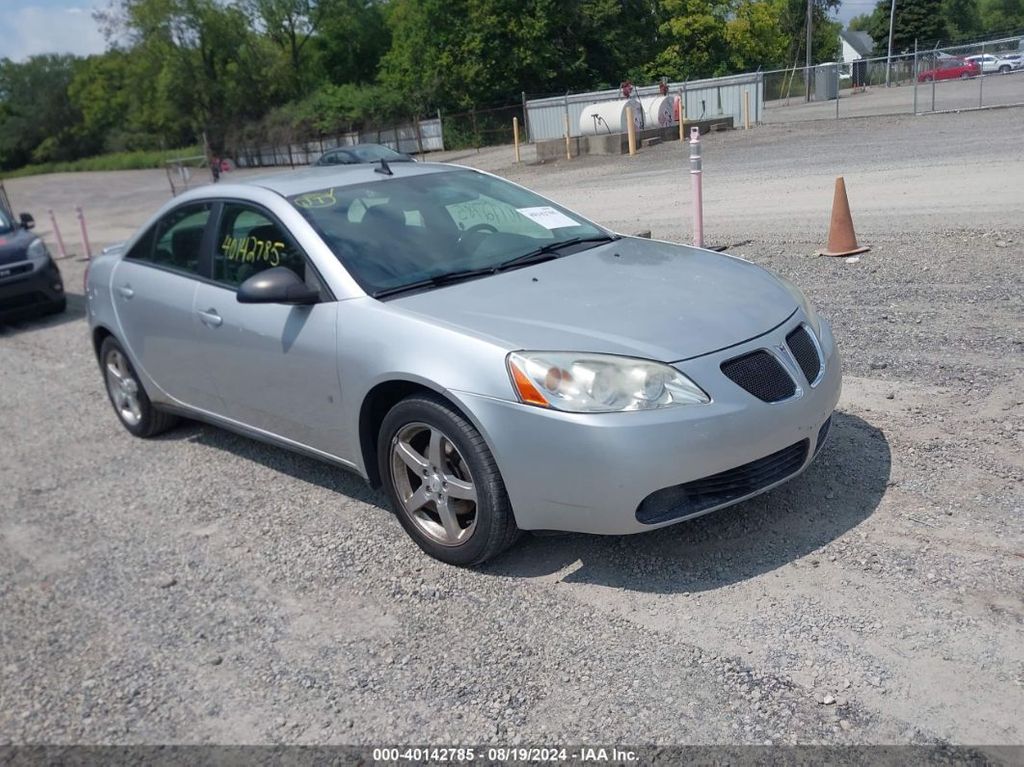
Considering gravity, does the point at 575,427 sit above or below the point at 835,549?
above

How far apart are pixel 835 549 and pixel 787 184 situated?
42.5 feet

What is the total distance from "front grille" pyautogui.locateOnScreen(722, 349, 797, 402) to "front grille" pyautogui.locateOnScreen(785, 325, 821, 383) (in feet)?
0.55

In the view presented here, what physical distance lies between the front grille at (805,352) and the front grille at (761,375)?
0.55 ft

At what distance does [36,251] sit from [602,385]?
409 inches

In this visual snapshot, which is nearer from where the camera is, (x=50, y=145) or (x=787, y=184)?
(x=787, y=184)

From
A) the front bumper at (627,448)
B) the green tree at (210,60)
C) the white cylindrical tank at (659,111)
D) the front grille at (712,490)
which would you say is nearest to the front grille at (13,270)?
the front bumper at (627,448)

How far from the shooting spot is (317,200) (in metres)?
4.73

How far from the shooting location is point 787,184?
51.2ft

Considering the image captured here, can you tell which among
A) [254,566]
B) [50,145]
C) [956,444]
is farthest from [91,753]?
[50,145]

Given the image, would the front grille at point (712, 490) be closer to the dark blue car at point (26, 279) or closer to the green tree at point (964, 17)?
the dark blue car at point (26, 279)

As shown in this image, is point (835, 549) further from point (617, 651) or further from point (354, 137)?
point (354, 137)

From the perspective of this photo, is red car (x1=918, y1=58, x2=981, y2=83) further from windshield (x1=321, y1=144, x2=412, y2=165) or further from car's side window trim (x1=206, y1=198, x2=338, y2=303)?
car's side window trim (x1=206, y1=198, x2=338, y2=303)

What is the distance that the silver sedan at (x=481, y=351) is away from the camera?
3.47m

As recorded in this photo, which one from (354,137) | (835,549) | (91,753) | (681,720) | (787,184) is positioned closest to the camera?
(681,720)
